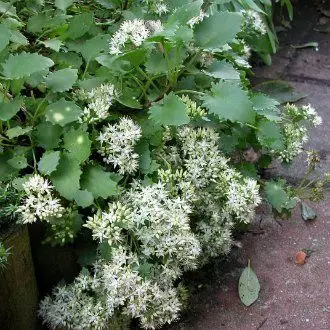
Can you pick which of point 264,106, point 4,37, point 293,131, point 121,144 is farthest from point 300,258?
point 4,37

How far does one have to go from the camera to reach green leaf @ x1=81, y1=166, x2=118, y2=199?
148 centimetres

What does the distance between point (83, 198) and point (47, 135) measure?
0.65 feet

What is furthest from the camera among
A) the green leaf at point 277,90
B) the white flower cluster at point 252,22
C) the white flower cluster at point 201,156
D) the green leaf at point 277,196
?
the green leaf at point 277,90

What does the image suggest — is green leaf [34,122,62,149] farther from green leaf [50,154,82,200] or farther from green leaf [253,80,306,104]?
green leaf [253,80,306,104]

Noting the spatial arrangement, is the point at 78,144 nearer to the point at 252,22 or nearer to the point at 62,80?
the point at 62,80

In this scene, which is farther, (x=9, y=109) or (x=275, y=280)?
(x=275, y=280)

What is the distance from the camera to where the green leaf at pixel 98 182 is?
1476 mm

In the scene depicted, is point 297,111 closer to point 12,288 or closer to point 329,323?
point 329,323

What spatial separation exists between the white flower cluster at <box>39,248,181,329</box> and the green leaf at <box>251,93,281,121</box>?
1.80 feet

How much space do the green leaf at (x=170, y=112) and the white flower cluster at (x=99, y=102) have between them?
0.11 meters

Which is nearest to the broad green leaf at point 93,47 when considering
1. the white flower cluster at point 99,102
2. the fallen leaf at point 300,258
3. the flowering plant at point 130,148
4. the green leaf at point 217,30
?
the flowering plant at point 130,148

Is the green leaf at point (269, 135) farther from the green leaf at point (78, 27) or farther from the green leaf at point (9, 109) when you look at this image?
the green leaf at point (9, 109)

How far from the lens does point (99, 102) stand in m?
1.55

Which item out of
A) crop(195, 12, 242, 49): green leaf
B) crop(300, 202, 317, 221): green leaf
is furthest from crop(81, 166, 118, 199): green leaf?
crop(300, 202, 317, 221): green leaf
